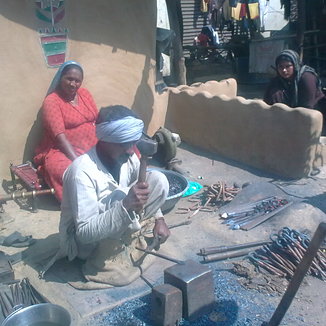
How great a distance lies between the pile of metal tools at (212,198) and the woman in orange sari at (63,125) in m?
1.46

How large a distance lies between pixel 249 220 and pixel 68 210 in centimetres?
208

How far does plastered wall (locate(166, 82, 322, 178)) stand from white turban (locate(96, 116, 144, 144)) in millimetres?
2845

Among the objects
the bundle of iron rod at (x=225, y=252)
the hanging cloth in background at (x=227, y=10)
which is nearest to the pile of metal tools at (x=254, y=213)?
the bundle of iron rod at (x=225, y=252)

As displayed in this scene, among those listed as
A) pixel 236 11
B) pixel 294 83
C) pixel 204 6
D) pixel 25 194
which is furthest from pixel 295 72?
pixel 204 6

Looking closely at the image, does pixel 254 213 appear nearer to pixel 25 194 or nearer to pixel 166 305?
pixel 166 305

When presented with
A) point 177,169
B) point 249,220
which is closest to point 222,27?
point 177,169

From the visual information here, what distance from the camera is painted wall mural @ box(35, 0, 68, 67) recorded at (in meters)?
5.55

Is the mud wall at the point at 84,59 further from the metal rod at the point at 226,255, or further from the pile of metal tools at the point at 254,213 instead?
the metal rod at the point at 226,255

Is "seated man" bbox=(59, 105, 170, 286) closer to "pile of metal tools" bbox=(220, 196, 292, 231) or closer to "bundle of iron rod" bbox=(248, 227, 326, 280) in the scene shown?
"bundle of iron rod" bbox=(248, 227, 326, 280)

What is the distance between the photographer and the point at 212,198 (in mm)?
5285

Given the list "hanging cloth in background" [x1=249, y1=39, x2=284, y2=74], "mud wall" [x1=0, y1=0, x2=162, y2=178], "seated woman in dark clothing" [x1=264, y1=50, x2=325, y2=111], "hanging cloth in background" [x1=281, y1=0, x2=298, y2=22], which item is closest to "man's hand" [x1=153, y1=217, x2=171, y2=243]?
"mud wall" [x1=0, y1=0, x2=162, y2=178]

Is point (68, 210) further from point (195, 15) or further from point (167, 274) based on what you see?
point (195, 15)

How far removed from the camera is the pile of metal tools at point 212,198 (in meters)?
5.14

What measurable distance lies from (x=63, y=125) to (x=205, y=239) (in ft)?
7.24
